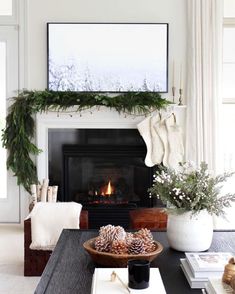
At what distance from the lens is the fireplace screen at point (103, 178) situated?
16.2 feet

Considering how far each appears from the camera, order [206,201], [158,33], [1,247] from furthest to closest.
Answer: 1. [158,33]
2. [1,247]
3. [206,201]

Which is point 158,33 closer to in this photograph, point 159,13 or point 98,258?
point 159,13

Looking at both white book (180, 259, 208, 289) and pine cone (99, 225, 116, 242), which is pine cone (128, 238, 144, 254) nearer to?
pine cone (99, 225, 116, 242)

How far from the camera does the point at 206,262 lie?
1860 mm

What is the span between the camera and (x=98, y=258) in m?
1.97

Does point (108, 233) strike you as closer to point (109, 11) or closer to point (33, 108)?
point (33, 108)

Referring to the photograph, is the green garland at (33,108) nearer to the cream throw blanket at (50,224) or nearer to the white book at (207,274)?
the cream throw blanket at (50,224)

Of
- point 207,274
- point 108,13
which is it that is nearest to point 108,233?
point 207,274

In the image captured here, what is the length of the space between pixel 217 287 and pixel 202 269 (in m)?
0.21

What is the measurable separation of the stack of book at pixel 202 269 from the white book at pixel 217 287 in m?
0.12

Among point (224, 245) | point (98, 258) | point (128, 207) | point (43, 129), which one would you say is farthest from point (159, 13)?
point (98, 258)

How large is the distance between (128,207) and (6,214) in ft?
4.31

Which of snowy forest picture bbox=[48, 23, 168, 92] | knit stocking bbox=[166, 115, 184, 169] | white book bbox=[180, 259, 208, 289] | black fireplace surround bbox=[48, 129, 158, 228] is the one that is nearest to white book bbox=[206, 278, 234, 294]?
white book bbox=[180, 259, 208, 289]

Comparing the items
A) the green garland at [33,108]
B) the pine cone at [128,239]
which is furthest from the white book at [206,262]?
the green garland at [33,108]
